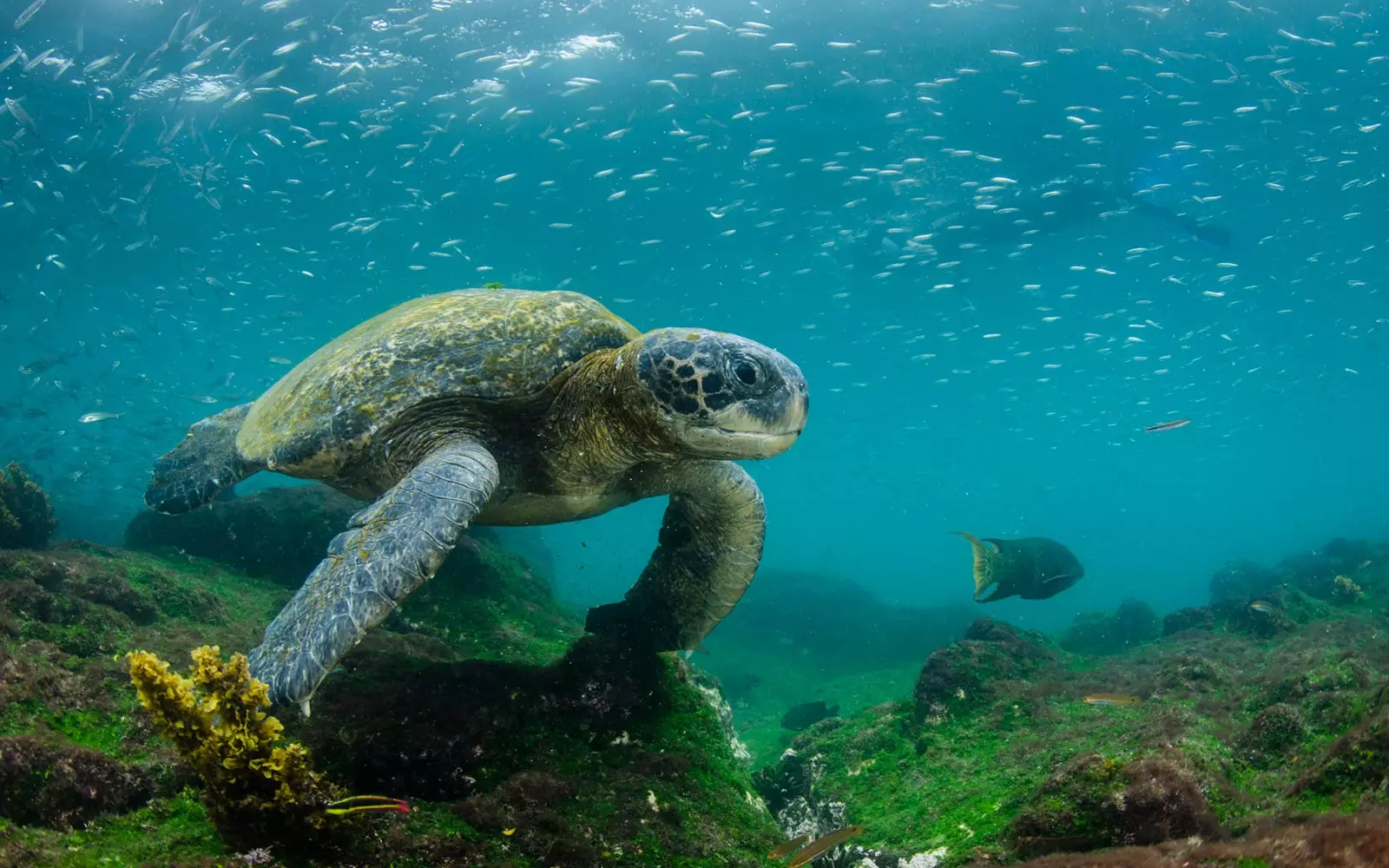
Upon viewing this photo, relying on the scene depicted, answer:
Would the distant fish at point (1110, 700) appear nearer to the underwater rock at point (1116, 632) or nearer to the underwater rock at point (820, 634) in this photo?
the underwater rock at point (820, 634)

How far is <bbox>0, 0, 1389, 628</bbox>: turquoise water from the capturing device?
1338 centimetres

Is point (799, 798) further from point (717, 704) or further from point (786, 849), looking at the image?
point (786, 849)

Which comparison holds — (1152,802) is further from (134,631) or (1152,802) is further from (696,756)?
(134,631)

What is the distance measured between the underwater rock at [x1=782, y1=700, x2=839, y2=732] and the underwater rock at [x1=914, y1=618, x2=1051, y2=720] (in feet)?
13.8

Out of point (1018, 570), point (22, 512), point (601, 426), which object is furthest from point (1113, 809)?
point (22, 512)

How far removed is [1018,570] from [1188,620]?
7.01m

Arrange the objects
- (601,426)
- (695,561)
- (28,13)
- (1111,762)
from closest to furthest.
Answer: (1111,762), (601,426), (695,561), (28,13)

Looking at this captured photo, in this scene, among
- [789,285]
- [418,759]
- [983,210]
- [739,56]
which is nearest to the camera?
[418,759]

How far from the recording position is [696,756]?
3389 millimetres

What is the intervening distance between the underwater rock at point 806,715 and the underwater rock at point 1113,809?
797cm

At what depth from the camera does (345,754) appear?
105 inches

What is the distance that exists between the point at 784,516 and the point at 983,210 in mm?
128161

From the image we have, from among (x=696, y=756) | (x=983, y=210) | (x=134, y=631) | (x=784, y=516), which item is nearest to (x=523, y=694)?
(x=696, y=756)

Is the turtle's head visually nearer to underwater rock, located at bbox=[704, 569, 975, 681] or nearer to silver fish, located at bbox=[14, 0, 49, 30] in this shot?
underwater rock, located at bbox=[704, 569, 975, 681]
